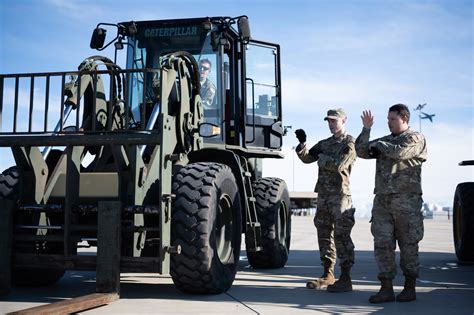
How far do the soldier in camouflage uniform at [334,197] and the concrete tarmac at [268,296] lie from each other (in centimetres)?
30

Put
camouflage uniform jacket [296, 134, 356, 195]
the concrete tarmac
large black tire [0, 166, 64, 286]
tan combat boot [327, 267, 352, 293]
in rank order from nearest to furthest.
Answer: the concrete tarmac → large black tire [0, 166, 64, 286] → tan combat boot [327, 267, 352, 293] → camouflage uniform jacket [296, 134, 356, 195]

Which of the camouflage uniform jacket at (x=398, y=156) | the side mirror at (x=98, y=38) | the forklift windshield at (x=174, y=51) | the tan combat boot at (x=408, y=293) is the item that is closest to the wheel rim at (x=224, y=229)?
the camouflage uniform jacket at (x=398, y=156)

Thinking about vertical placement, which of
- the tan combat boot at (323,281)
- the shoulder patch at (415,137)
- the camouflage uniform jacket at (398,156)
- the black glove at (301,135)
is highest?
the black glove at (301,135)

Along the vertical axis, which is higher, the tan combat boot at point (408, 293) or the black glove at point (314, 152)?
the black glove at point (314, 152)

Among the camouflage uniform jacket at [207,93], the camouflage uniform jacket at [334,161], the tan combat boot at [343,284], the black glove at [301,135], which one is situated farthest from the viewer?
the camouflage uniform jacket at [207,93]

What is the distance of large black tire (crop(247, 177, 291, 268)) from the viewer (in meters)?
8.68

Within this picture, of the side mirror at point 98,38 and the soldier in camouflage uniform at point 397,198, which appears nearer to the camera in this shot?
the soldier in camouflage uniform at point 397,198

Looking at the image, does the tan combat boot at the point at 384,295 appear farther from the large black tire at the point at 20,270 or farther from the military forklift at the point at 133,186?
the large black tire at the point at 20,270

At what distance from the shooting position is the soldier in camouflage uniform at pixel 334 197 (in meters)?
6.72

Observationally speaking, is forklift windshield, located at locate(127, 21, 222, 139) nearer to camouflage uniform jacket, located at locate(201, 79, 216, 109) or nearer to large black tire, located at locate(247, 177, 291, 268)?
camouflage uniform jacket, located at locate(201, 79, 216, 109)

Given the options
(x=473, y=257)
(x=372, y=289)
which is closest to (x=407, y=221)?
(x=372, y=289)

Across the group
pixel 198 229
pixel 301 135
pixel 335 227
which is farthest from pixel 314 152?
pixel 198 229

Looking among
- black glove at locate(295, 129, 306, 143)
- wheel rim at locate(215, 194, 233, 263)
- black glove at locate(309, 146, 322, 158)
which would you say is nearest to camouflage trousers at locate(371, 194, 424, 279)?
black glove at locate(309, 146, 322, 158)

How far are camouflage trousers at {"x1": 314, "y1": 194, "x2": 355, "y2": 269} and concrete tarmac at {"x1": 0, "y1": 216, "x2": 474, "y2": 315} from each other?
0.41 metres
